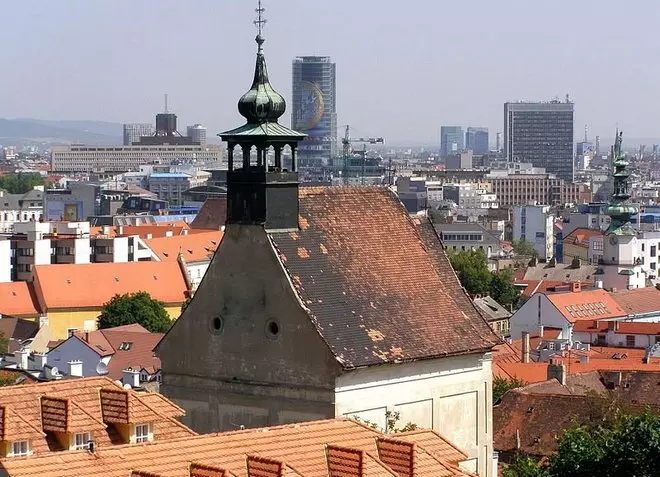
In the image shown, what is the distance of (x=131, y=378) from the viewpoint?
8788 centimetres

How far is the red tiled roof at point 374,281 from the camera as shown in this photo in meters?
49.5

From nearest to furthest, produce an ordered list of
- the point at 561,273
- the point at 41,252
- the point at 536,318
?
1. the point at 536,318
2. the point at 41,252
3. the point at 561,273

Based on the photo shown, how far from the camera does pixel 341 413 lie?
158 ft

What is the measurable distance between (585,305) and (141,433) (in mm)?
101056

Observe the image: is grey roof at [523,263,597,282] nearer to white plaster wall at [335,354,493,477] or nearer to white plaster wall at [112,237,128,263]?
white plaster wall at [112,237,128,263]

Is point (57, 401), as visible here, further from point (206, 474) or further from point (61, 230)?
point (61, 230)

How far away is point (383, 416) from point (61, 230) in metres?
144

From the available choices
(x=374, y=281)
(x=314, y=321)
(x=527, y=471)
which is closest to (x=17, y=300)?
(x=527, y=471)

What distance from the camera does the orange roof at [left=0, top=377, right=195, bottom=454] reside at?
3816cm

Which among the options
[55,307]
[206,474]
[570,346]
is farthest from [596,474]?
[55,307]

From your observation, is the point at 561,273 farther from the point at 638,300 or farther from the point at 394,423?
the point at 394,423

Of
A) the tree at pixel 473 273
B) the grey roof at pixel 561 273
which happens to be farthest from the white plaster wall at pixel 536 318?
the grey roof at pixel 561 273

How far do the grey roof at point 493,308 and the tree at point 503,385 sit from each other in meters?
Answer: 54.1

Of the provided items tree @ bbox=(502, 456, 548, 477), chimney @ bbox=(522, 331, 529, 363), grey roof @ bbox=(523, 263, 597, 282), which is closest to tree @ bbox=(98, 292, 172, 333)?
chimney @ bbox=(522, 331, 529, 363)
